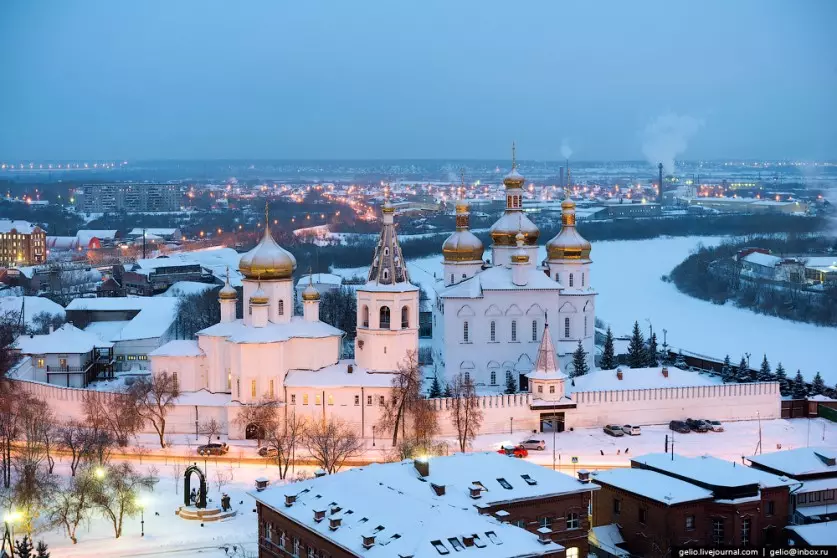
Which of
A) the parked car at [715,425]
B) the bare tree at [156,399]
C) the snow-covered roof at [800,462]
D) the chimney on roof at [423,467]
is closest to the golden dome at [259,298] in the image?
the bare tree at [156,399]

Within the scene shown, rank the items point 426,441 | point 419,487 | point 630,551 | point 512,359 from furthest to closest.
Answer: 1. point 512,359
2. point 426,441
3. point 630,551
4. point 419,487

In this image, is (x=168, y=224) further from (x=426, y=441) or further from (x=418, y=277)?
(x=426, y=441)

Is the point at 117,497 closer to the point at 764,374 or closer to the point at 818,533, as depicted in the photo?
the point at 818,533

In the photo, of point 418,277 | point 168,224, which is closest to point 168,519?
point 418,277

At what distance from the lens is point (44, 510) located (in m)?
24.9

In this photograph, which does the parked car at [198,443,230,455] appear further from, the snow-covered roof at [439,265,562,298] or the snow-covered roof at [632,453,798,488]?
the snow-covered roof at [632,453,798,488]

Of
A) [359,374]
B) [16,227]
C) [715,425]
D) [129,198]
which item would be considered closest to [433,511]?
[359,374]

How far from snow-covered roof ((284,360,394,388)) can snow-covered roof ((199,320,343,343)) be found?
2.87 ft

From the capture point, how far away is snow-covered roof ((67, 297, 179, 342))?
43219 millimetres

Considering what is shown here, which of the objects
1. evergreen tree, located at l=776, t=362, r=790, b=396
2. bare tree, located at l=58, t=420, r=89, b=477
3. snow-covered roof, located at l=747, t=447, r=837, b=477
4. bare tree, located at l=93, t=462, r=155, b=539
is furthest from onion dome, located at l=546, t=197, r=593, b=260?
bare tree, located at l=93, t=462, r=155, b=539

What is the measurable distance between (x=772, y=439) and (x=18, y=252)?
2212 inches

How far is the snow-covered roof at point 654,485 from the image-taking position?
892 inches

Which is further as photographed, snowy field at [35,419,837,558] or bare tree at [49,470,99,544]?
bare tree at [49,470,99,544]

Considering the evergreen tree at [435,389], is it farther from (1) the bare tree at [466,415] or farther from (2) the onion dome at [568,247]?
(2) the onion dome at [568,247]
